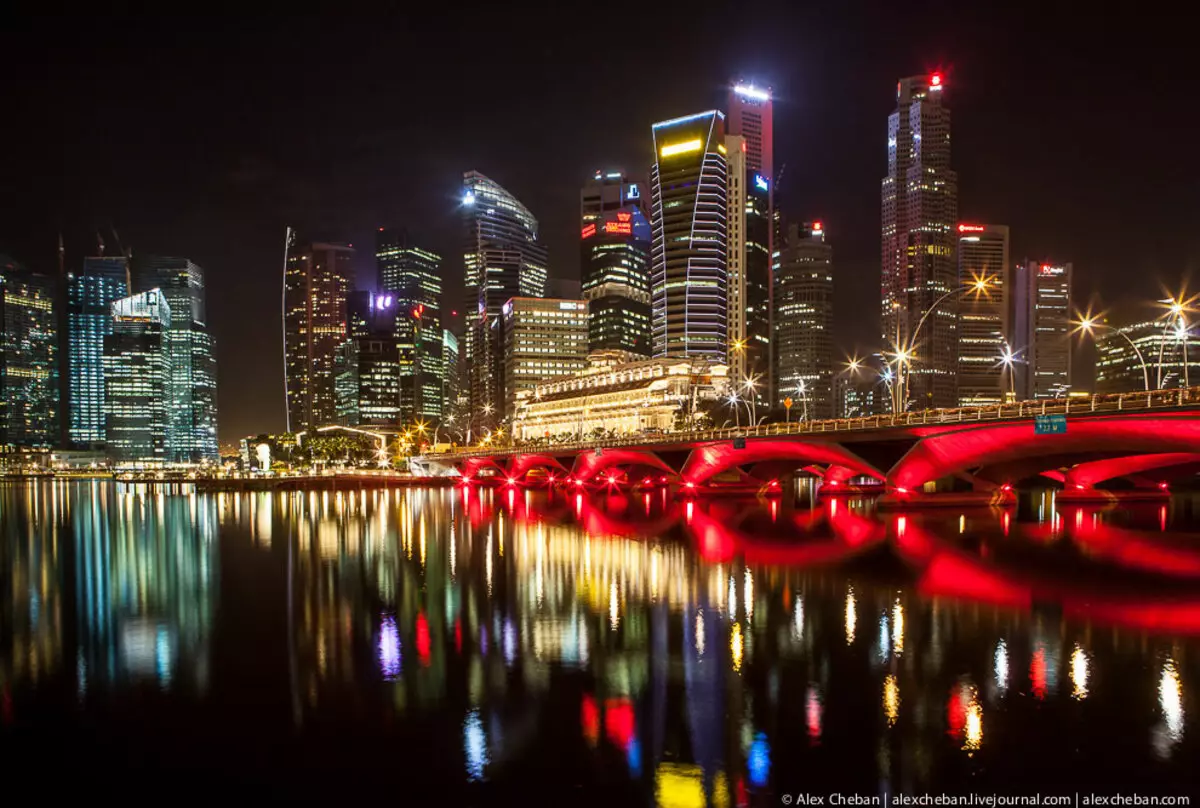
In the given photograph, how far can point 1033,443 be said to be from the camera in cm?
4619

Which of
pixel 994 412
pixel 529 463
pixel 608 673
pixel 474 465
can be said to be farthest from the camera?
pixel 474 465

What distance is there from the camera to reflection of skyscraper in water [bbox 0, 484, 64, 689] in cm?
1875

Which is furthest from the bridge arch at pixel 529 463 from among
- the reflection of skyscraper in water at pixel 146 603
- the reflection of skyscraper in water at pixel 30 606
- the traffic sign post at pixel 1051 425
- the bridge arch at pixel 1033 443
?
the traffic sign post at pixel 1051 425

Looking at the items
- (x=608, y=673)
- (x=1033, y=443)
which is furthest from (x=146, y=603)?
(x=1033, y=443)

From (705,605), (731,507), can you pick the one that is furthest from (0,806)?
(731,507)

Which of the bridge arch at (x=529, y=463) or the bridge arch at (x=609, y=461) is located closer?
the bridge arch at (x=609, y=461)

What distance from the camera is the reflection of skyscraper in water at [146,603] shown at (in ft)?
59.8

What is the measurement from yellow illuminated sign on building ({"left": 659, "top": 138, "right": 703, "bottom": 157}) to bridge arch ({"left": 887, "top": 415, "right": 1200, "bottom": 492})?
153 m

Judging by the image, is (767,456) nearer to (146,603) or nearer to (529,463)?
(529,463)

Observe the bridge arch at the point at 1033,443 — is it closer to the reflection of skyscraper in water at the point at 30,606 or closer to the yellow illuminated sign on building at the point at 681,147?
the reflection of skyscraper in water at the point at 30,606

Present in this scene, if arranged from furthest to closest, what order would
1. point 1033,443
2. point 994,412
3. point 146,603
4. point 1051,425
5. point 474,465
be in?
point 474,465 → point 994,412 → point 1033,443 → point 1051,425 → point 146,603

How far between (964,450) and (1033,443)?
4.80 meters

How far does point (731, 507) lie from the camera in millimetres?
63438

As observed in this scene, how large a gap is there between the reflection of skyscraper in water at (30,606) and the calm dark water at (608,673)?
0.16m
